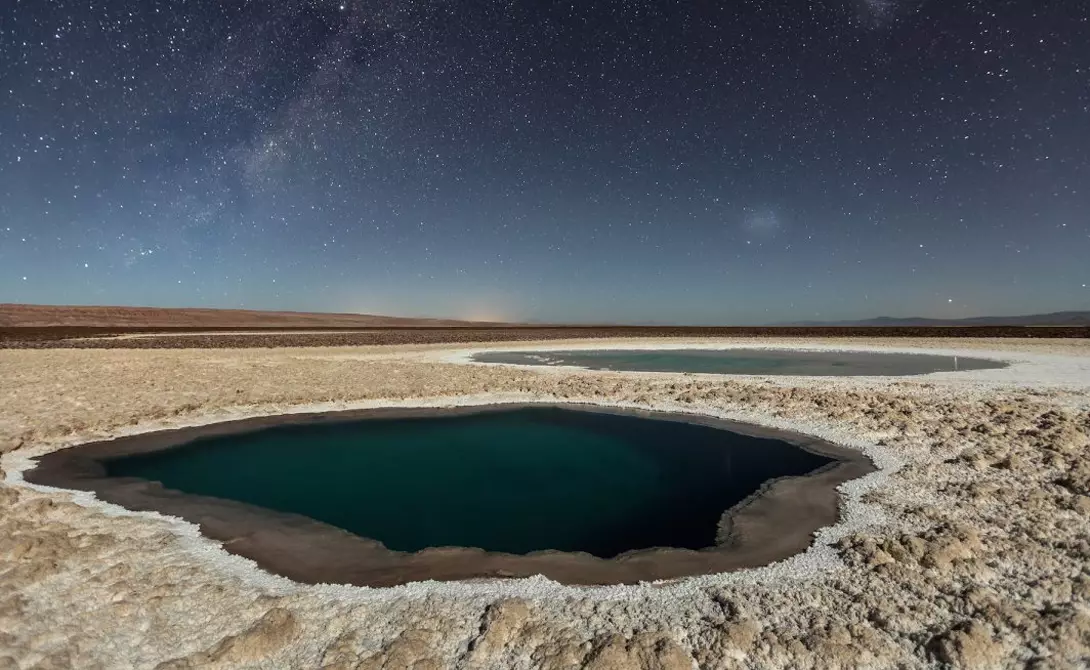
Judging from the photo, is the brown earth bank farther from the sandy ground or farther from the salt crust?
the sandy ground

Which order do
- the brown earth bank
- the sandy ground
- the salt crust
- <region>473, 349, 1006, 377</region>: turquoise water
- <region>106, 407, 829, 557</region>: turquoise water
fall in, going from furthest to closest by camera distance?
the brown earth bank < <region>473, 349, 1006, 377</region>: turquoise water < <region>106, 407, 829, 557</region>: turquoise water < the salt crust < the sandy ground

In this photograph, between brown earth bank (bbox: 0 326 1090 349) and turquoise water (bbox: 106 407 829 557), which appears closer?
turquoise water (bbox: 106 407 829 557)

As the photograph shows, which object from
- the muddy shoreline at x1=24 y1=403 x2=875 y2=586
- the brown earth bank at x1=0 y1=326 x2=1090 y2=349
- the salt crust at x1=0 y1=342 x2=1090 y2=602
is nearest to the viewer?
the salt crust at x1=0 y1=342 x2=1090 y2=602

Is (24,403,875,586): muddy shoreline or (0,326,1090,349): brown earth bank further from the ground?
(0,326,1090,349): brown earth bank

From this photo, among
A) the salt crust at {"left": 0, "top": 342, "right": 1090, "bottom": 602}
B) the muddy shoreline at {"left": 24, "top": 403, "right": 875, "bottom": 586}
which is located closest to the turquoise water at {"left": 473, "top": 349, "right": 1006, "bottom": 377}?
the salt crust at {"left": 0, "top": 342, "right": 1090, "bottom": 602}

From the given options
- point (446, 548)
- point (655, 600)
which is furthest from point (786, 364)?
point (655, 600)

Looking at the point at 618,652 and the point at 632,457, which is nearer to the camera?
the point at 618,652

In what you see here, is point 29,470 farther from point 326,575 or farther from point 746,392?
point 746,392

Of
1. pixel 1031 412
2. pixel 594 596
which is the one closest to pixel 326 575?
pixel 594 596
